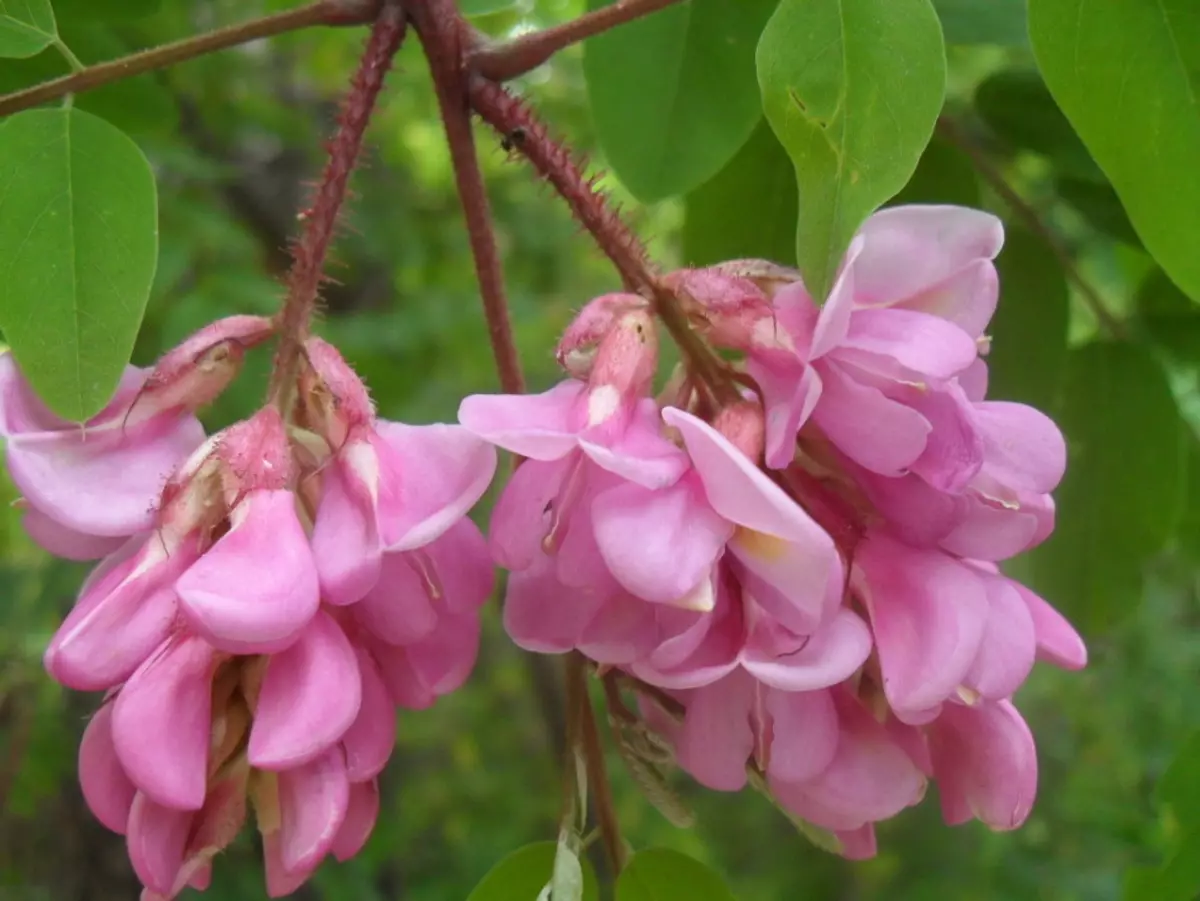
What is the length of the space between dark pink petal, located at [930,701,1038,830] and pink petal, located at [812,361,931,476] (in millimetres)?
162

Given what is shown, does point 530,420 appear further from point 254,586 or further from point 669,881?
point 669,881

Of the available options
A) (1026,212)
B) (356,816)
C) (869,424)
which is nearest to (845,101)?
(869,424)

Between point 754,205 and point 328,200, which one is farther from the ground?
point 328,200

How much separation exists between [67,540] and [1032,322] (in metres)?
→ 0.87

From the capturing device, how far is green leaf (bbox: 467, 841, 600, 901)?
801 mm

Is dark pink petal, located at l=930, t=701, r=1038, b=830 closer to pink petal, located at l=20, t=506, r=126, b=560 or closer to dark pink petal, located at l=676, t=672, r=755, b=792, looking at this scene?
dark pink petal, located at l=676, t=672, r=755, b=792

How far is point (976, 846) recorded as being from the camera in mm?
2439

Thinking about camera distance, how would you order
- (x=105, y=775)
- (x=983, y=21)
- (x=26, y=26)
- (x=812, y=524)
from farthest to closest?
1. (x=983, y=21)
2. (x=26, y=26)
3. (x=105, y=775)
4. (x=812, y=524)

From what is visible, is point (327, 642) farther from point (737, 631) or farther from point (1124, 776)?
point (1124, 776)

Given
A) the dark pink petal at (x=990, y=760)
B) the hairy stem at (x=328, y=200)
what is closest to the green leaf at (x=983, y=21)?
the hairy stem at (x=328, y=200)

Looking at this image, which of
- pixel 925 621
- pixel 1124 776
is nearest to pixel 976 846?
pixel 1124 776

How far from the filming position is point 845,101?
1.96 feet

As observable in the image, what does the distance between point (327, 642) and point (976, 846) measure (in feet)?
7.09

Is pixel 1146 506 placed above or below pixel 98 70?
below
